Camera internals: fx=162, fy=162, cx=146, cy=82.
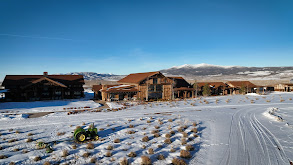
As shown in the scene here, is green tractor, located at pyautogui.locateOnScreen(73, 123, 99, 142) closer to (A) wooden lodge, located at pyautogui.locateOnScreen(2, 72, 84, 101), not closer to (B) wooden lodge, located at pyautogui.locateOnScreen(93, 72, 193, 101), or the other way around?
(B) wooden lodge, located at pyautogui.locateOnScreen(93, 72, 193, 101)

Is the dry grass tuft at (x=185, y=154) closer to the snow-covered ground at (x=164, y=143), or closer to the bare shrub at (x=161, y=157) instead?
the snow-covered ground at (x=164, y=143)

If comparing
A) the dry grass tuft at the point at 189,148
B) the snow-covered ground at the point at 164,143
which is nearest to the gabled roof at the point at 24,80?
the snow-covered ground at the point at 164,143

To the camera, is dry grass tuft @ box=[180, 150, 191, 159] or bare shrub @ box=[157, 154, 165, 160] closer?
bare shrub @ box=[157, 154, 165, 160]

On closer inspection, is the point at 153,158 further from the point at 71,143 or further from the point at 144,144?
the point at 71,143

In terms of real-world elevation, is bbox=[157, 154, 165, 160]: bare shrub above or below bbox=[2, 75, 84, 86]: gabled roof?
below

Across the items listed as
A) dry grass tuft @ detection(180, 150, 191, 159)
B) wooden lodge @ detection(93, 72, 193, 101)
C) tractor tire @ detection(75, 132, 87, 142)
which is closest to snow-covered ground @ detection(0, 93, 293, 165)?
dry grass tuft @ detection(180, 150, 191, 159)

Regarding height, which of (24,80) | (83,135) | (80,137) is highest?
(24,80)

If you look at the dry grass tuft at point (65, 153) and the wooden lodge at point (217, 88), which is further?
the wooden lodge at point (217, 88)

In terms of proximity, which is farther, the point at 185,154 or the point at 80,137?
the point at 80,137

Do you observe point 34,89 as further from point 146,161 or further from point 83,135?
point 146,161

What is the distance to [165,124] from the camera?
693 inches

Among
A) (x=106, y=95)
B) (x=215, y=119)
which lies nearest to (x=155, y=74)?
(x=106, y=95)

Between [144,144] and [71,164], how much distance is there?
5.10 metres

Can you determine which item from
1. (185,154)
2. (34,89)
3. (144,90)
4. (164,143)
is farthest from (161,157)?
(34,89)
